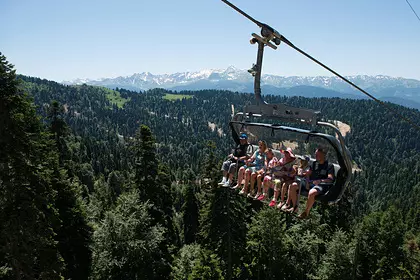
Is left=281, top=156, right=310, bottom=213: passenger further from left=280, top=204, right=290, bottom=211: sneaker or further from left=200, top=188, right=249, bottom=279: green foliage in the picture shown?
left=200, top=188, right=249, bottom=279: green foliage

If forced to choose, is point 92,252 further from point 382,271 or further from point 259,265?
point 382,271

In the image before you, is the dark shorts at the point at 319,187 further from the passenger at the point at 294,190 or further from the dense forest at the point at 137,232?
the dense forest at the point at 137,232

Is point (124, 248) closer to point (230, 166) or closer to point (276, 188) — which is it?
point (230, 166)

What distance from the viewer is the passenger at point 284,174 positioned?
9812 millimetres

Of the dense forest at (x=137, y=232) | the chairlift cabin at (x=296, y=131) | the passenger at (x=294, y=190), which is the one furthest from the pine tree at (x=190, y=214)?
the passenger at (x=294, y=190)

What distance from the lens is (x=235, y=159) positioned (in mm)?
11891

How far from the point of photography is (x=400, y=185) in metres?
141

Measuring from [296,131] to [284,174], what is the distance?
148 cm

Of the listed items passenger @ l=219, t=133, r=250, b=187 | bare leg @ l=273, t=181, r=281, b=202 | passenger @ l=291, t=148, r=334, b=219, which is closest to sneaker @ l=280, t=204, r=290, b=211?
passenger @ l=291, t=148, r=334, b=219

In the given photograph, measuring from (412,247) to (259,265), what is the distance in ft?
52.4

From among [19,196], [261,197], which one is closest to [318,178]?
[261,197]

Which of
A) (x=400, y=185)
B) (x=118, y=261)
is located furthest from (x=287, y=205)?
(x=400, y=185)

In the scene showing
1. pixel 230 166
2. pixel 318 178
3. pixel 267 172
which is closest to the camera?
pixel 318 178

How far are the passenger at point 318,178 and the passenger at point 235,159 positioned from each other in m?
2.73
